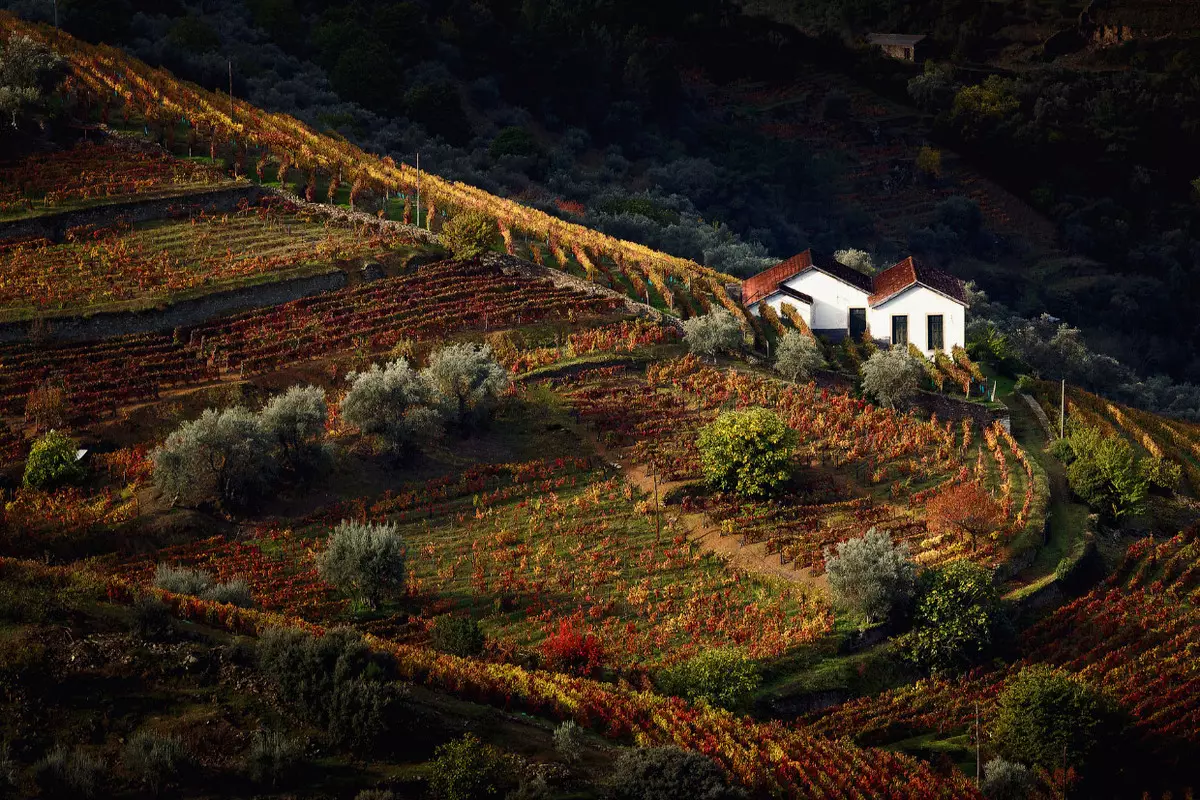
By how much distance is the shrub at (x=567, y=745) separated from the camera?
33062mm

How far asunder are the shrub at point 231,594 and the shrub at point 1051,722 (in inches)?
723

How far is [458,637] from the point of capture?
38.8 m

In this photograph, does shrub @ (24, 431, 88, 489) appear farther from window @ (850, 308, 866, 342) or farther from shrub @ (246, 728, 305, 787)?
window @ (850, 308, 866, 342)

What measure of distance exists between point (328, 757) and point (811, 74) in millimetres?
101911

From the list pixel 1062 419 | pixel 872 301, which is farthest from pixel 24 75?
pixel 1062 419

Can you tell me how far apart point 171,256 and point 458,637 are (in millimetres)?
24075

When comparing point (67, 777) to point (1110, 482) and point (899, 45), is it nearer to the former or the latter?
point (1110, 482)

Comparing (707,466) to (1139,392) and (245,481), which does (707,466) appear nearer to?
(245,481)

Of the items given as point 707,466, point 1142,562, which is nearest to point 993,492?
point 1142,562

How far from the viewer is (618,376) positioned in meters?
54.1

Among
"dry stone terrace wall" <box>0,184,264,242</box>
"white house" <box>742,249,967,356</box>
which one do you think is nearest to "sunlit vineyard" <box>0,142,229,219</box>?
"dry stone terrace wall" <box>0,184,264,242</box>

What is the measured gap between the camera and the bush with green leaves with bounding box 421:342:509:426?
1964 inches

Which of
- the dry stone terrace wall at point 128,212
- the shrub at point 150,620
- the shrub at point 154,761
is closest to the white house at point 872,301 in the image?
the dry stone terrace wall at point 128,212

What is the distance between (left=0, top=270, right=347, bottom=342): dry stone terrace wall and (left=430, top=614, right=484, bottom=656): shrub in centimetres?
1863
